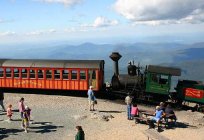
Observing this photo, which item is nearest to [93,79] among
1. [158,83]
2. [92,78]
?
[92,78]

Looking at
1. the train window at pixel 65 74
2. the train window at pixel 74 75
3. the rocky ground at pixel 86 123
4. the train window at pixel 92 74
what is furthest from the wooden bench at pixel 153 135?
the train window at pixel 65 74

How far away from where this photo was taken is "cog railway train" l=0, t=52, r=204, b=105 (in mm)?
27938

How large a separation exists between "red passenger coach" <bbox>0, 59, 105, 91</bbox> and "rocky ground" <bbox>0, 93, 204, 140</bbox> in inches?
79.3

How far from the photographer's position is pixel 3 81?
32188 millimetres

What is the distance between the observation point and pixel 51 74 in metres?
31.2

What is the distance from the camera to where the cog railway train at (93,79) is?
27938 millimetres

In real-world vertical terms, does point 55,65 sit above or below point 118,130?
above

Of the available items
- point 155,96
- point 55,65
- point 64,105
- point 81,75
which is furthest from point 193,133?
point 55,65

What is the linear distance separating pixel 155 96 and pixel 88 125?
9325 mm

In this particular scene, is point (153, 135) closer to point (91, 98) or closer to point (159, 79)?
point (91, 98)

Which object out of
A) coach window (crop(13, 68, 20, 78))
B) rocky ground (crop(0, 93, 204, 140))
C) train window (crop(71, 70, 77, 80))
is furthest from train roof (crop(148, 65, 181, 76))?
coach window (crop(13, 68, 20, 78))

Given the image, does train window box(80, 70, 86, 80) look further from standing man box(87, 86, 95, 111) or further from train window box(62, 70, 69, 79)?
standing man box(87, 86, 95, 111)

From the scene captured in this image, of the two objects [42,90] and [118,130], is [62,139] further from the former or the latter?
[42,90]

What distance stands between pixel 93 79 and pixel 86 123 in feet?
28.6
